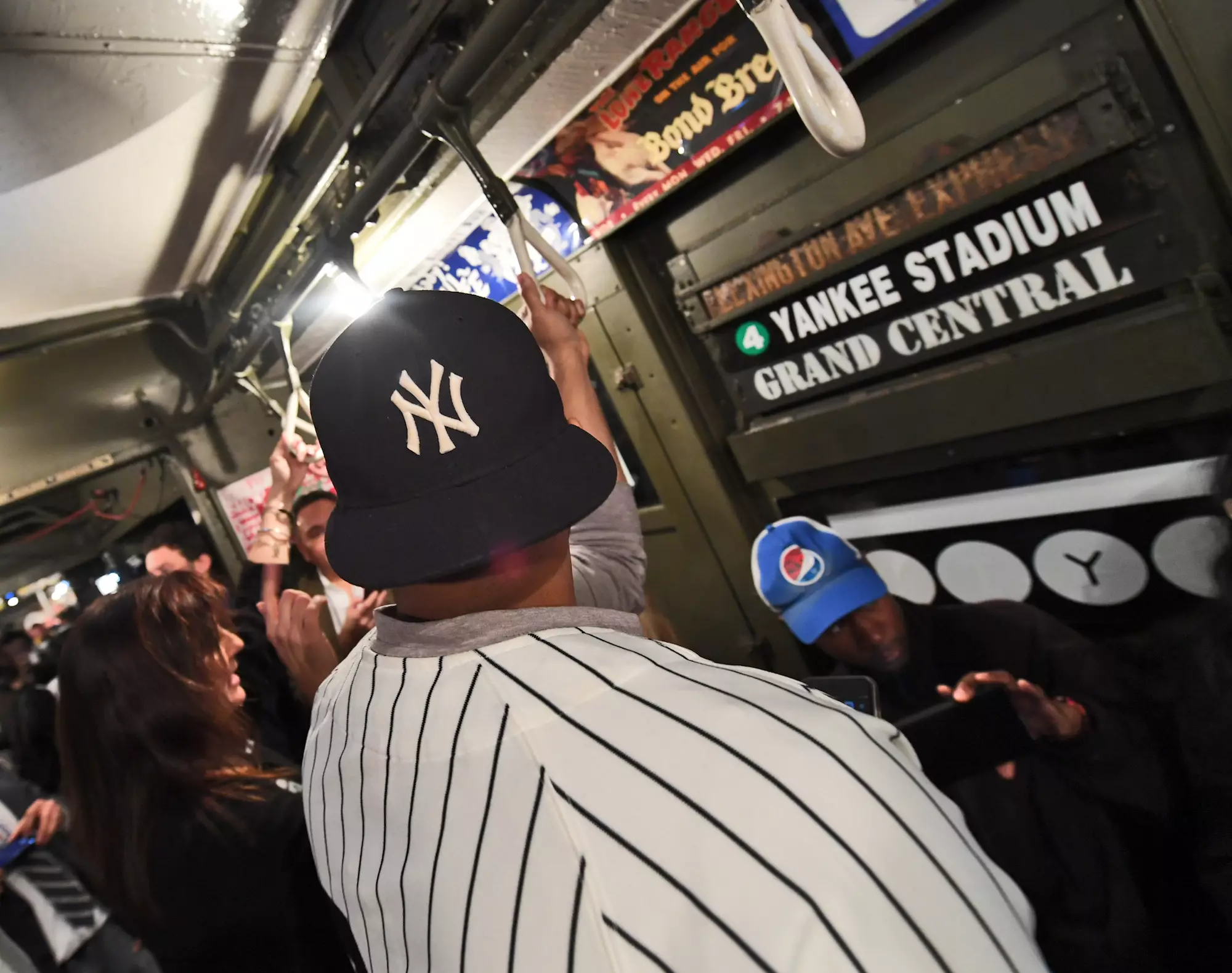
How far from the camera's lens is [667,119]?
7.41ft

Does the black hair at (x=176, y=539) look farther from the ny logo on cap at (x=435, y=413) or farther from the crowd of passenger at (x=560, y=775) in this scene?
the ny logo on cap at (x=435, y=413)

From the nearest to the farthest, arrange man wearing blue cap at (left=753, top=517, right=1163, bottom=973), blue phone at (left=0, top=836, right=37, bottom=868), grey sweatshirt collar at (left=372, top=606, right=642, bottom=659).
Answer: grey sweatshirt collar at (left=372, top=606, right=642, bottom=659)
man wearing blue cap at (left=753, top=517, right=1163, bottom=973)
blue phone at (left=0, top=836, right=37, bottom=868)

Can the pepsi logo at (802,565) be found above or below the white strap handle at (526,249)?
below

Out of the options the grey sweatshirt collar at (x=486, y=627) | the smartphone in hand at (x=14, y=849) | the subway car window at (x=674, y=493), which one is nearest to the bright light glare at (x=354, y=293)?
the subway car window at (x=674, y=493)

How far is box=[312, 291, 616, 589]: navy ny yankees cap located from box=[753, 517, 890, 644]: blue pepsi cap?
1.53 meters

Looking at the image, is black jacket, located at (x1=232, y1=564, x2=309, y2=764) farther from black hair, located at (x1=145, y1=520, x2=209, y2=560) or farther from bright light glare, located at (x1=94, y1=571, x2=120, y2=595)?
bright light glare, located at (x1=94, y1=571, x2=120, y2=595)

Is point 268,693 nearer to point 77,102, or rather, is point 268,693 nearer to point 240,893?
point 240,893

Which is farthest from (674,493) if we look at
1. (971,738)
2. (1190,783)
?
(1190,783)

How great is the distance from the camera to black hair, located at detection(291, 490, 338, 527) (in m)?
3.58

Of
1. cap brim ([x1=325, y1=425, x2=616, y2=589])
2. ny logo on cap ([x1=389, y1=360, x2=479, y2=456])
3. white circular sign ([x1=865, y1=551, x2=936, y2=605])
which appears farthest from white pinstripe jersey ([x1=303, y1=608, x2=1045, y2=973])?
white circular sign ([x1=865, y1=551, x2=936, y2=605])

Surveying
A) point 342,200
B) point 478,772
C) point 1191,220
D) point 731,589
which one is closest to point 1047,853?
point 731,589

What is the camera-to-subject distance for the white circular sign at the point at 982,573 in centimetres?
229

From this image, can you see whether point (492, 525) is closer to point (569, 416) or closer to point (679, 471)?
point (569, 416)

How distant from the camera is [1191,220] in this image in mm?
1615
